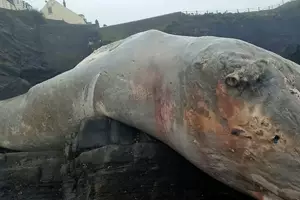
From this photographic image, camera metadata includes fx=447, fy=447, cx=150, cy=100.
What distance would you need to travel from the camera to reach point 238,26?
73.2ft

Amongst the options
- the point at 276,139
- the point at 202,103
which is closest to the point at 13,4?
the point at 202,103

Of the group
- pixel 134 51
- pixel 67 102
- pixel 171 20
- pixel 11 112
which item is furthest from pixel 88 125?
pixel 171 20

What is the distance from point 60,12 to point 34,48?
1731 cm

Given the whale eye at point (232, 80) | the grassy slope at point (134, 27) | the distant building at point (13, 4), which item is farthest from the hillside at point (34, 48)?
the distant building at point (13, 4)

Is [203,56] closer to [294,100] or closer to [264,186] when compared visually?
[294,100]

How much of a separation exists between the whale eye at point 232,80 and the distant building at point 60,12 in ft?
97.1

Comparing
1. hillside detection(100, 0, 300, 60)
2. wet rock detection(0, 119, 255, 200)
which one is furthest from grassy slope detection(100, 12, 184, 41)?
wet rock detection(0, 119, 255, 200)

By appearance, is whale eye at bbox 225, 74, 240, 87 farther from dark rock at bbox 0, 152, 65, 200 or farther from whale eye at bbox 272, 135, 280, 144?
dark rock at bbox 0, 152, 65, 200

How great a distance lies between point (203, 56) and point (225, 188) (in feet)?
2.70

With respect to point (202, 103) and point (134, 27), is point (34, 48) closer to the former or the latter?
point (134, 27)

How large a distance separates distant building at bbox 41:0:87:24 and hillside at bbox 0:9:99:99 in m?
7.88

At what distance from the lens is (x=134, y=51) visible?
2.81 meters

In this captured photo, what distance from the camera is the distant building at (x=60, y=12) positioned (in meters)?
30.6

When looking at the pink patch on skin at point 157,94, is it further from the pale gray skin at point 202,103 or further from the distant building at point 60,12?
the distant building at point 60,12
